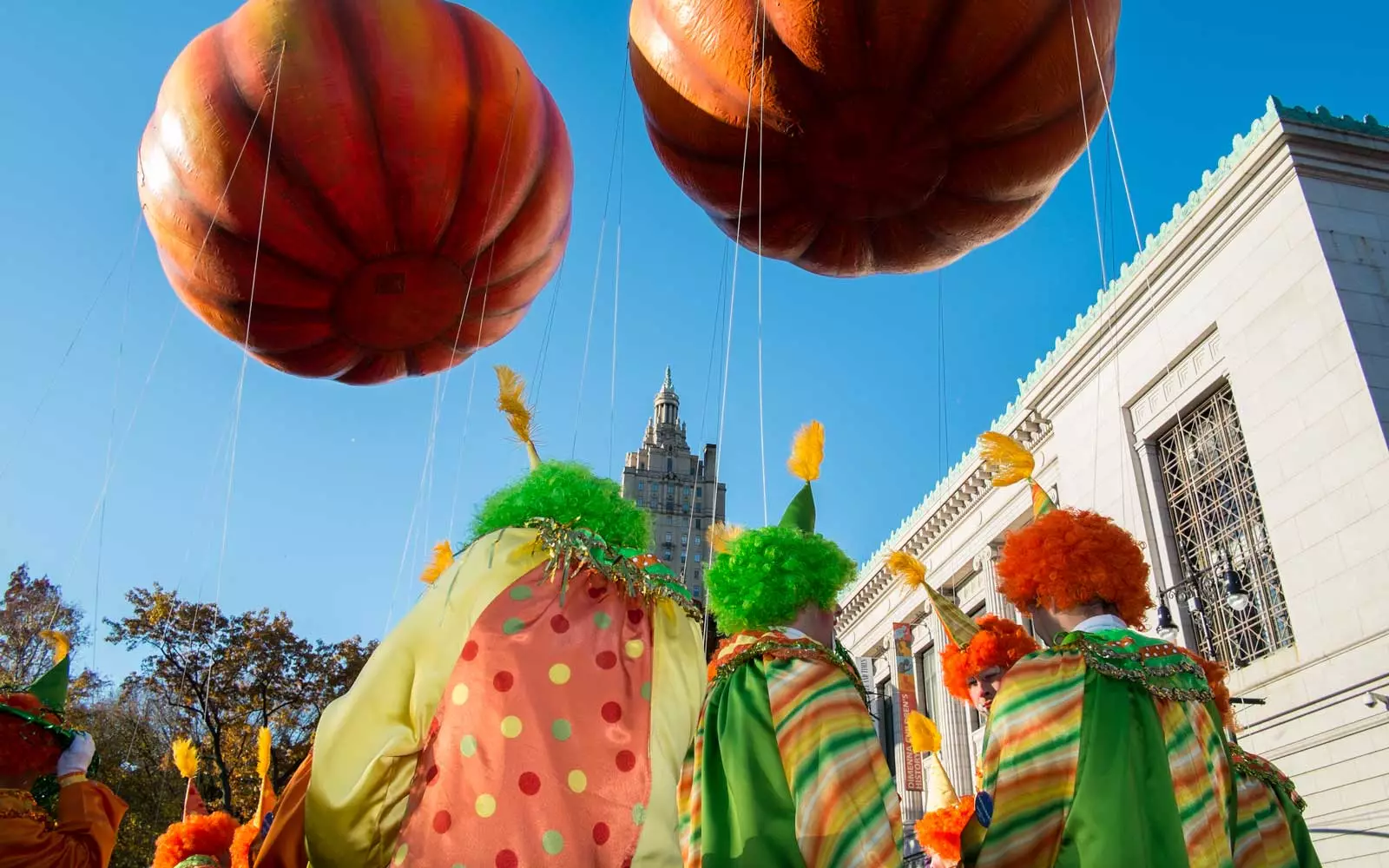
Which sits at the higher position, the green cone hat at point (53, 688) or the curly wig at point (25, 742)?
the green cone hat at point (53, 688)

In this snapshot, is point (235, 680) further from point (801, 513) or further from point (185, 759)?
point (801, 513)

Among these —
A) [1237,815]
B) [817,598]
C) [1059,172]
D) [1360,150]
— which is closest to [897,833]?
[817,598]

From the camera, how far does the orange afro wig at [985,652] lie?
210 inches

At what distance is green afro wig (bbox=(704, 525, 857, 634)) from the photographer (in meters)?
3.63

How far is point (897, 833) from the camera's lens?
297cm

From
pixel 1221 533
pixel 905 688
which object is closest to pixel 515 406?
pixel 1221 533

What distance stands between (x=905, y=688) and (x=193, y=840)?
80.8ft

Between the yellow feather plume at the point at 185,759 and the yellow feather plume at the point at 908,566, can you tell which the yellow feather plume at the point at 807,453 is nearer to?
the yellow feather plume at the point at 908,566

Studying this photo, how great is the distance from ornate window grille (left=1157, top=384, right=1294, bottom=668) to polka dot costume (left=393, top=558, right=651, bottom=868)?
1325 cm

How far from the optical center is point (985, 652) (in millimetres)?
5332

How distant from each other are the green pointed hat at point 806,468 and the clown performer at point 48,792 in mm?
3553

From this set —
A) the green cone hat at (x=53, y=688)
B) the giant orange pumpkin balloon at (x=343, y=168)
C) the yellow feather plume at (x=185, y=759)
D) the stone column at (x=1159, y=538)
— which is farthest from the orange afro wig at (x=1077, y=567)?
the stone column at (x=1159, y=538)

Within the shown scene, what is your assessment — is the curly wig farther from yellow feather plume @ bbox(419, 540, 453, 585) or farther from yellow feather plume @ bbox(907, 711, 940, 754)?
Answer: yellow feather plume @ bbox(907, 711, 940, 754)

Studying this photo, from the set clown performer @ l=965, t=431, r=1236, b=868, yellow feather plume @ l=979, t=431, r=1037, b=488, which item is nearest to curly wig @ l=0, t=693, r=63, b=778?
clown performer @ l=965, t=431, r=1236, b=868
